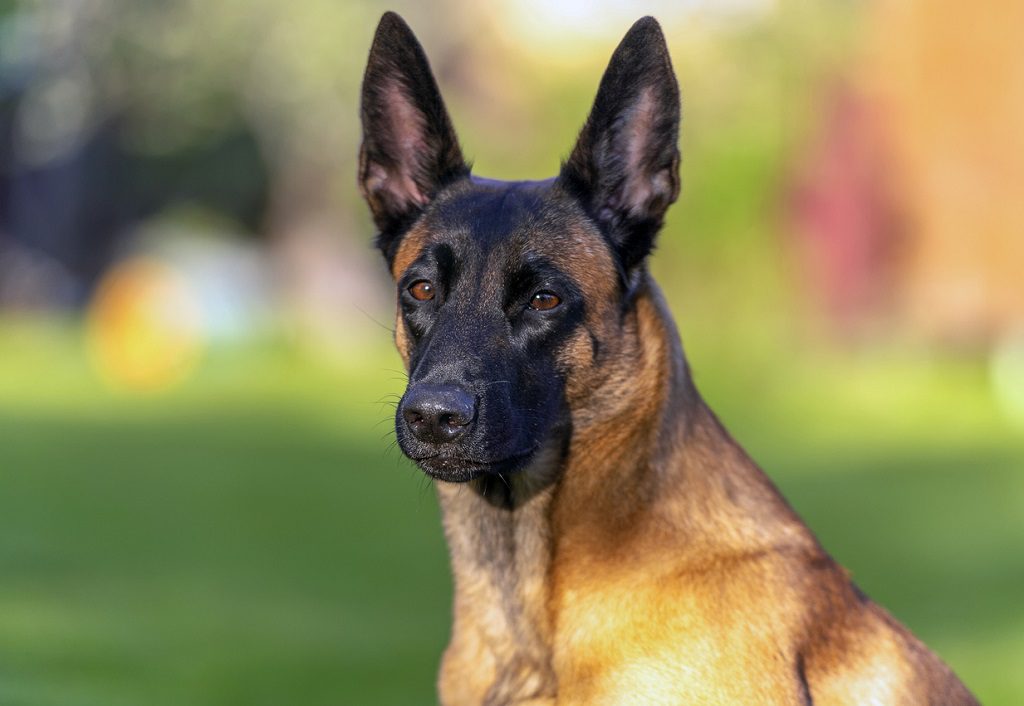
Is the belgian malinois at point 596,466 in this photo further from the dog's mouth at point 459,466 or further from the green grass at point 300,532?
the green grass at point 300,532

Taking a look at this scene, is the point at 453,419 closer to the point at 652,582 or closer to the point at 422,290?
the point at 422,290

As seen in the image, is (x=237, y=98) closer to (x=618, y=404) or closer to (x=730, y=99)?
(x=730, y=99)

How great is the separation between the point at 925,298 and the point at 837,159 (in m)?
3.05

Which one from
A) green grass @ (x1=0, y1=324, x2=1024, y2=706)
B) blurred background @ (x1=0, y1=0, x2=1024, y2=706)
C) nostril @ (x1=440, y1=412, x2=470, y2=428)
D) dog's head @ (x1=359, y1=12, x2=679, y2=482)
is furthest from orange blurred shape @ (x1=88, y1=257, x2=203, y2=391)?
nostril @ (x1=440, y1=412, x2=470, y2=428)

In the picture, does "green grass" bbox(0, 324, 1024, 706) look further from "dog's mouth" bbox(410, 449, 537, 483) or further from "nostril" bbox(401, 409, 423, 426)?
"dog's mouth" bbox(410, 449, 537, 483)

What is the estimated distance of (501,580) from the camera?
14.7 feet

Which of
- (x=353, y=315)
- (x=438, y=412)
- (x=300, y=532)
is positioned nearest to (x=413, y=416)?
(x=438, y=412)

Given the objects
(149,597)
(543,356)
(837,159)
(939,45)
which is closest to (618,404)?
(543,356)

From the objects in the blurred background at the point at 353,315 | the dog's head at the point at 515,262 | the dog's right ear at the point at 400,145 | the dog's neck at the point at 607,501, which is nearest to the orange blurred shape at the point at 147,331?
the blurred background at the point at 353,315

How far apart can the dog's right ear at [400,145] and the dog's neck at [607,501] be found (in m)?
0.78

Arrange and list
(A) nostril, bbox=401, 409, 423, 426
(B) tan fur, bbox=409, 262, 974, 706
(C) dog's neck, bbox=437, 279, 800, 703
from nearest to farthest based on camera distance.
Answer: (B) tan fur, bbox=409, 262, 974, 706 < (A) nostril, bbox=401, 409, 423, 426 < (C) dog's neck, bbox=437, 279, 800, 703

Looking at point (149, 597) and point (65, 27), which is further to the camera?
point (65, 27)

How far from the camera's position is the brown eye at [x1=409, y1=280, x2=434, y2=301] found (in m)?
4.57

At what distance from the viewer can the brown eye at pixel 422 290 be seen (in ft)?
15.0
